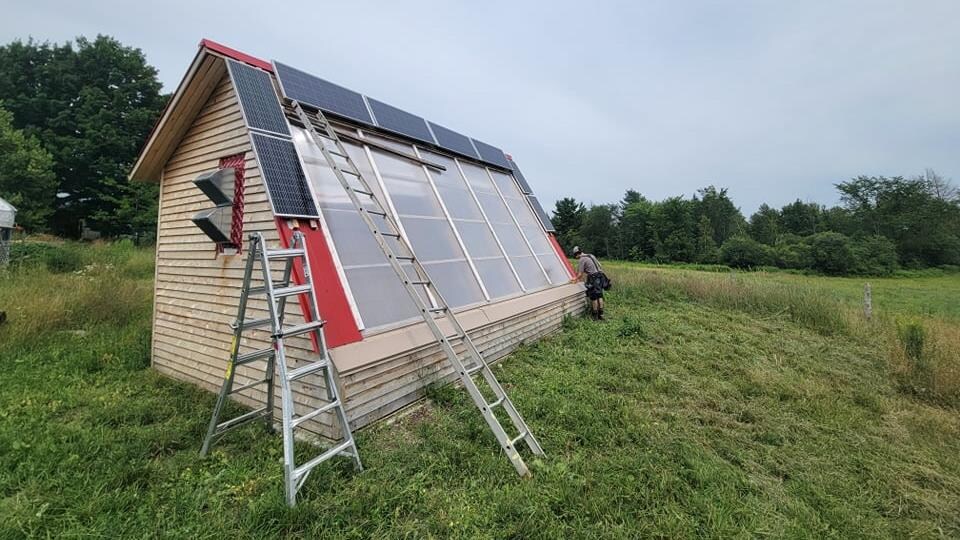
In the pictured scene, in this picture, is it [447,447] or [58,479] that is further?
[447,447]

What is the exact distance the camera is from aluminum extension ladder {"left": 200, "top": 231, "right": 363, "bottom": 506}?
244 cm

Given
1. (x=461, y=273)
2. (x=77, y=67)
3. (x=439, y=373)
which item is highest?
(x=77, y=67)

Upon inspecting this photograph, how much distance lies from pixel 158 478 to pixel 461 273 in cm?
390

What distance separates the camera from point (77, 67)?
27938mm

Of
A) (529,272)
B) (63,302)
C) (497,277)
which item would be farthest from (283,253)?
(63,302)

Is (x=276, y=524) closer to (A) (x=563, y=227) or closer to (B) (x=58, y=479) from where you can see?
(B) (x=58, y=479)

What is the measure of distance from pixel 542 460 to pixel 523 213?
6429 mm

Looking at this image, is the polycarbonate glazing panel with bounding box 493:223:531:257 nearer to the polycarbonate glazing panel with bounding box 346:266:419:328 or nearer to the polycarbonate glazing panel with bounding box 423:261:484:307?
the polycarbonate glazing panel with bounding box 423:261:484:307

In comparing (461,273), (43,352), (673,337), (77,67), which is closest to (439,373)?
(461,273)

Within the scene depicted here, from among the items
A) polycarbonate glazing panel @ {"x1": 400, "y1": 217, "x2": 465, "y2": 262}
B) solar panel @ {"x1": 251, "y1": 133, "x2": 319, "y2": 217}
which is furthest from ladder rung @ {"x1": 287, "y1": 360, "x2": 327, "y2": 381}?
polycarbonate glazing panel @ {"x1": 400, "y1": 217, "x2": 465, "y2": 262}

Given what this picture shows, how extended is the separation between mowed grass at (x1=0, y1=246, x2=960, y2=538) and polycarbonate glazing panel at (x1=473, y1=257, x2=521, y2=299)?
43.2 inches

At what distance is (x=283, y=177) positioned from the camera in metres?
4.01

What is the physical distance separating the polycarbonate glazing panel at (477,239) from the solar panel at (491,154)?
7.64 feet

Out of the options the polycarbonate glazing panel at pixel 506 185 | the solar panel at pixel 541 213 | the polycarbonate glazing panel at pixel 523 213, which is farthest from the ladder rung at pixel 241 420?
the solar panel at pixel 541 213
